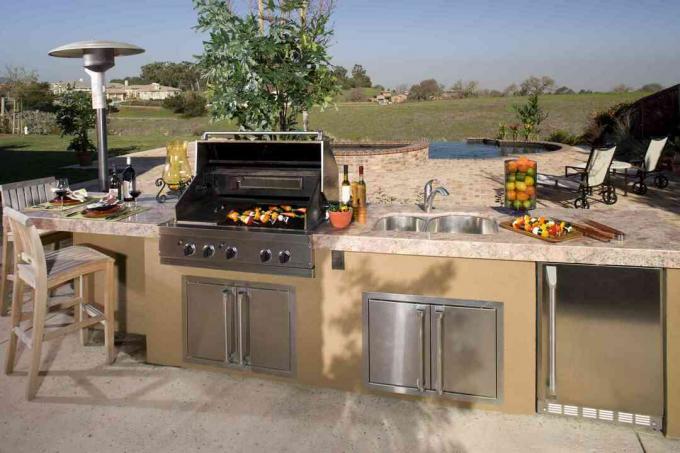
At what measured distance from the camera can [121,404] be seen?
3.22 m

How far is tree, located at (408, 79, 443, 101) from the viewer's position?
54.8 m

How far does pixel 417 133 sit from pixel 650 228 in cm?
2907

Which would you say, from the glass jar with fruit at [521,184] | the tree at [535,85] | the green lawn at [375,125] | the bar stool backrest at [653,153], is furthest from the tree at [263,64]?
the tree at [535,85]

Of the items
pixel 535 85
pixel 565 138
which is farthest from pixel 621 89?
pixel 565 138

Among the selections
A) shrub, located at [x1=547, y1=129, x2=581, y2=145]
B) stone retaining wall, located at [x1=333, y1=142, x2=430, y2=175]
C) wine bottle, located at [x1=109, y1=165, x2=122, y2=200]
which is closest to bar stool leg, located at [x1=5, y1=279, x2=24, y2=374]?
wine bottle, located at [x1=109, y1=165, x2=122, y2=200]

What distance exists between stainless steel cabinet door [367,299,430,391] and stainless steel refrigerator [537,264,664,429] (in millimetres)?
615

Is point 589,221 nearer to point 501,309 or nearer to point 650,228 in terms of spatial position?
point 650,228

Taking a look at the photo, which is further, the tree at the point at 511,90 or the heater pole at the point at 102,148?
the tree at the point at 511,90

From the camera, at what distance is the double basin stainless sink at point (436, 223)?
11.8 feet

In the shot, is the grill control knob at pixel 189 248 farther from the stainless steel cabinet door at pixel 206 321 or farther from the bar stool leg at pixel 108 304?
the bar stool leg at pixel 108 304

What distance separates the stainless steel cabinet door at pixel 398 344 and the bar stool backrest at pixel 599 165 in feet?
20.0

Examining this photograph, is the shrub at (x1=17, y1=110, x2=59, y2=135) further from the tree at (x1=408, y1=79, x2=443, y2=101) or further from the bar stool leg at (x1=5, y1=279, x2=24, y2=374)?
the tree at (x1=408, y1=79, x2=443, y2=101)

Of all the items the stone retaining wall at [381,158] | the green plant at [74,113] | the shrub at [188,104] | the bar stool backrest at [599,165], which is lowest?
the bar stool backrest at [599,165]

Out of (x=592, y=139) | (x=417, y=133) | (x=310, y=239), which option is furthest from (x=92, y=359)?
(x=417, y=133)
